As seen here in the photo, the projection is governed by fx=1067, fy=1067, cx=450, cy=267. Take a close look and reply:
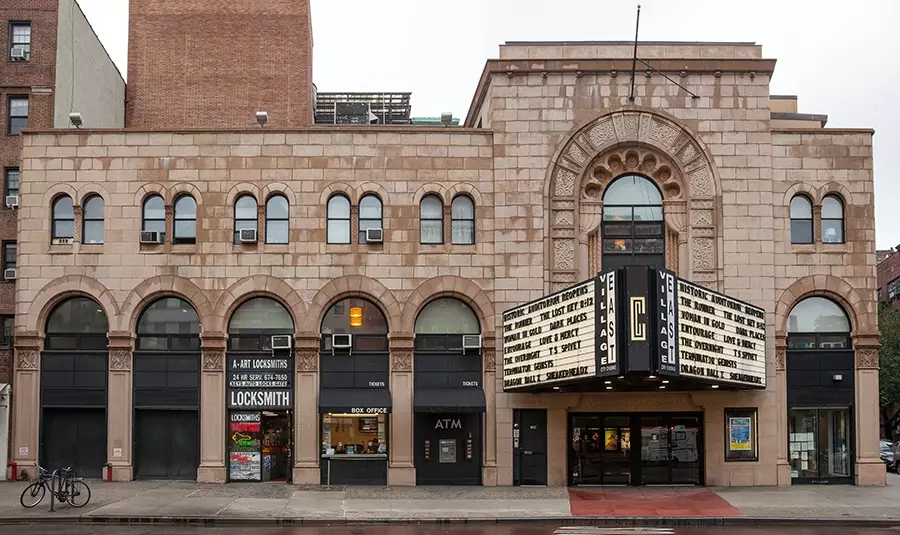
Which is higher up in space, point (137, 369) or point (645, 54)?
point (645, 54)

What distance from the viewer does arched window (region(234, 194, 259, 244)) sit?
34.6 metres

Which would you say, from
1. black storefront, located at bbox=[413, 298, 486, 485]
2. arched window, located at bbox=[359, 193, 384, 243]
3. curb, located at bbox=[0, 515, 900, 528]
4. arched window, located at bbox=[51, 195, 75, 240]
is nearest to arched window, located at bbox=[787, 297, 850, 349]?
curb, located at bbox=[0, 515, 900, 528]

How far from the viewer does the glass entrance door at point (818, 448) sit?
34375 mm

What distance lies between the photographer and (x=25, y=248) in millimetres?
34375

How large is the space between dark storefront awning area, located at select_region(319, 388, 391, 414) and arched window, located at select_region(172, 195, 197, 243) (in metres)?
6.61

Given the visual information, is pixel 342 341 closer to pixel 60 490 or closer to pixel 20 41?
pixel 60 490

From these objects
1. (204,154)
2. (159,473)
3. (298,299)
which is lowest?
(159,473)

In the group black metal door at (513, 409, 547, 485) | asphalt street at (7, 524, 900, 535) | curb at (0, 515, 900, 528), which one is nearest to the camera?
asphalt street at (7, 524, 900, 535)

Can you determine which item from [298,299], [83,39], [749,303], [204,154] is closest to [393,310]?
[298,299]

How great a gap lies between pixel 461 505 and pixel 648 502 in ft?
17.7

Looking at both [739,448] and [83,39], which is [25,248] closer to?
[83,39]

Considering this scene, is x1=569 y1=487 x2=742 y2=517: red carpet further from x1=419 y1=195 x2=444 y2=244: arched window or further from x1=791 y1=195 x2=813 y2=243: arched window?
x1=419 y1=195 x2=444 y2=244: arched window

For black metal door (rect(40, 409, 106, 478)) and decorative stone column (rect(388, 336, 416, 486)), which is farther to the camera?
black metal door (rect(40, 409, 106, 478))

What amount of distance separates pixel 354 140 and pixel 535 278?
290 inches
